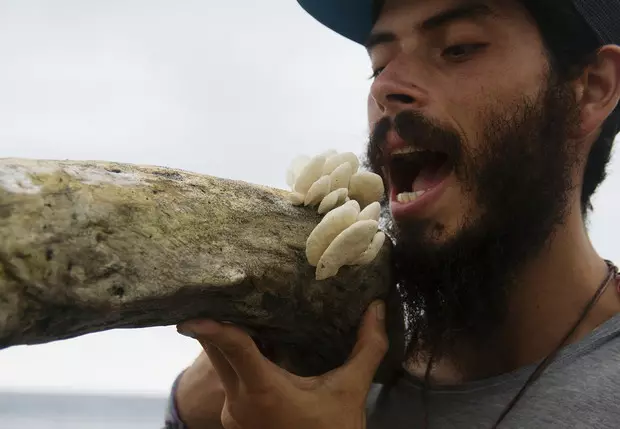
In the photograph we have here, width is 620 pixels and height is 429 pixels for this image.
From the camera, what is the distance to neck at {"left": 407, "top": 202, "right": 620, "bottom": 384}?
1.36 metres

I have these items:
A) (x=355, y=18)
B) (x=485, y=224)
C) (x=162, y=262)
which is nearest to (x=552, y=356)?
(x=485, y=224)

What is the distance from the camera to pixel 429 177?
1315mm

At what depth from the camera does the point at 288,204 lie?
1196 millimetres

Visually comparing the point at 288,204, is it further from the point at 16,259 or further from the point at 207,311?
the point at 16,259

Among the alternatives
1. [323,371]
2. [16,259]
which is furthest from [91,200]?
[323,371]

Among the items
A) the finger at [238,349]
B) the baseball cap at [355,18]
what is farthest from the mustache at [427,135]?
the finger at [238,349]

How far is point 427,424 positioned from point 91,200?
852 millimetres

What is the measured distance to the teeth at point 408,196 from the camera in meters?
1.26

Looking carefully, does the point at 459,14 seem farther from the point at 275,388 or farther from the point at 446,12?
the point at 275,388

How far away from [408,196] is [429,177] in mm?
69

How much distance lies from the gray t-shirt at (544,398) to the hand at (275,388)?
29 cm

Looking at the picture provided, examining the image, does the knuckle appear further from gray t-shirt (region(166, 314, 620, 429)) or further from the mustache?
the mustache

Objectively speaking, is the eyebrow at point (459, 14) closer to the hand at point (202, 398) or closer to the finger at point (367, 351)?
the finger at point (367, 351)

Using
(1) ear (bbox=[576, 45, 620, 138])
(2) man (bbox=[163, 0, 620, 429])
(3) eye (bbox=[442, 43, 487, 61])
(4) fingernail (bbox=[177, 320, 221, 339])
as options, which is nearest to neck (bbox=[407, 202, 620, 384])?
(2) man (bbox=[163, 0, 620, 429])
